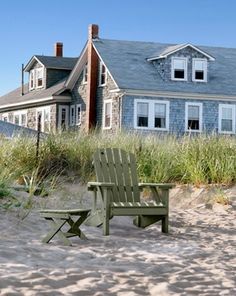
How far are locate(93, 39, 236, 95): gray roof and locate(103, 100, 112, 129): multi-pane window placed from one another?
1.71 metres

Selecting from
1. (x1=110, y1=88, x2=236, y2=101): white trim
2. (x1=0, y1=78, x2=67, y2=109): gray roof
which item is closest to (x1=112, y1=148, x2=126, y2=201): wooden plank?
(x1=110, y1=88, x2=236, y2=101): white trim

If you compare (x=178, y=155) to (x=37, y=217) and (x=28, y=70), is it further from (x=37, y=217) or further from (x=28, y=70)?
(x=28, y=70)

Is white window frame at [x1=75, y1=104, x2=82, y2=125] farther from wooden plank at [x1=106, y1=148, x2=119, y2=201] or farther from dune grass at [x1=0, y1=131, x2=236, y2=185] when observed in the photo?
wooden plank at [x1=106, y1=148, x2=119, y2=201]

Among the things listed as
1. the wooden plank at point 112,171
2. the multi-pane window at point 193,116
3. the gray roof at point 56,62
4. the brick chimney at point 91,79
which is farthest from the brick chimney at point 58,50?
the wooden plank at point 112,171

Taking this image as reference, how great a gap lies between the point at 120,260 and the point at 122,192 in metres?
2.87

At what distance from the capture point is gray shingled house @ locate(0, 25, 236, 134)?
30016 millimetres

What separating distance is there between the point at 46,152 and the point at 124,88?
15699mm

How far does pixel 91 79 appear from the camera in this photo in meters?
33.0

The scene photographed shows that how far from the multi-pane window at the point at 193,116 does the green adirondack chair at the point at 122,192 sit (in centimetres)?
2100

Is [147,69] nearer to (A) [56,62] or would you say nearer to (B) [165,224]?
(A) [56,62]

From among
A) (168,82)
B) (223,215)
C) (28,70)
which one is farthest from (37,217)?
(28,70)

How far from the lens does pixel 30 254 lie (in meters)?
6.82

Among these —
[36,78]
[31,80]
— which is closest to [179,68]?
[36,78]

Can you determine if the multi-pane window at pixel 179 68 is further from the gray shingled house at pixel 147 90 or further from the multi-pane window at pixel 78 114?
the multi-pane window at pixel 78 114
